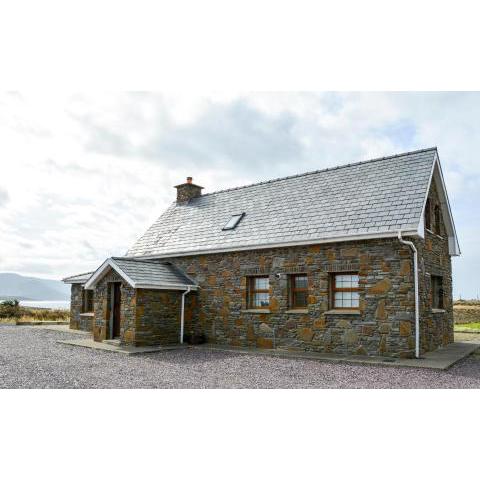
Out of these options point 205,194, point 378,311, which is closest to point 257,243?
point 378,311

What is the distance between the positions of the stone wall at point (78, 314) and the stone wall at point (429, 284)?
616 inches

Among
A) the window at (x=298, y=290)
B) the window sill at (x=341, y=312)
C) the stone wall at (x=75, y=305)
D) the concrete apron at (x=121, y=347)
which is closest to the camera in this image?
the window sill at (x=341, y=312)

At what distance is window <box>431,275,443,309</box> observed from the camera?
Answer: 634 inches

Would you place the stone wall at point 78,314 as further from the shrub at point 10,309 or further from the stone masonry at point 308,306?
the shrub at point 10,309

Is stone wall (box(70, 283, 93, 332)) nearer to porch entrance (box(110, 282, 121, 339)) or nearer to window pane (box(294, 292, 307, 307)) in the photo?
porch entrance (box(110, 282, 121, 339))

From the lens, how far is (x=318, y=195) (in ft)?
54.0

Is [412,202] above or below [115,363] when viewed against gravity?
above

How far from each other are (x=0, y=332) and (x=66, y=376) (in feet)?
41.9

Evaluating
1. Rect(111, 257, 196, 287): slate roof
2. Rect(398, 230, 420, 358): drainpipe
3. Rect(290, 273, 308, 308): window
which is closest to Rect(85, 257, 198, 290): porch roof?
Rect(111, 257, 196, 287): slate roof

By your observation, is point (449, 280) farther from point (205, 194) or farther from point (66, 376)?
point (66, 376)

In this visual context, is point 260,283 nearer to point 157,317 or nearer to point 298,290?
point 298,290

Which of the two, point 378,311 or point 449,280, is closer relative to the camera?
point 378,311

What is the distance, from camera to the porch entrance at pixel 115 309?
16781 millimetres

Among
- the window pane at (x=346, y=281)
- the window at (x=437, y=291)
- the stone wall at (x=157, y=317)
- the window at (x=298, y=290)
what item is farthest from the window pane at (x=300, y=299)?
the window at (x=437, y=291)
